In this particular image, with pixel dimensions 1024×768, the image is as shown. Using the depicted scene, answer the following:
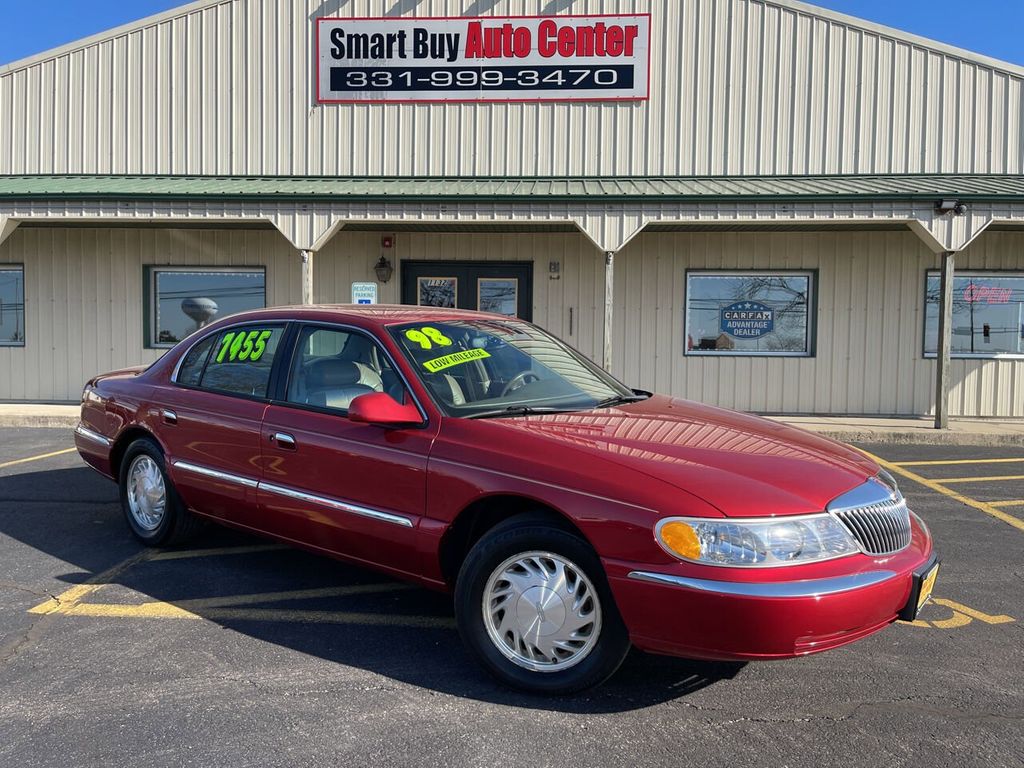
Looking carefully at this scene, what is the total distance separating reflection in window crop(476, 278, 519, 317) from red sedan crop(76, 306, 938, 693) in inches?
294

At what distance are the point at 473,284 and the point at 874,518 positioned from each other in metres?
9.56

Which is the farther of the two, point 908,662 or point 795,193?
point 795,193

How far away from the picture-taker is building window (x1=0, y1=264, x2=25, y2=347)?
12656 millimetres

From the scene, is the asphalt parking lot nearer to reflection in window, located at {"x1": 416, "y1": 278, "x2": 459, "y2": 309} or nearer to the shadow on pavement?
the shadow on pavement

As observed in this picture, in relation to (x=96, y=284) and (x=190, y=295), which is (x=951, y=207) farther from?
(x=96, y=284)

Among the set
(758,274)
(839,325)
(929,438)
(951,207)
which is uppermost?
(951,207)

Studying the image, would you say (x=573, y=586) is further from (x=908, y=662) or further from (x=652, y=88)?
(x=652, y=88)

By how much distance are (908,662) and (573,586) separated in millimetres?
1580

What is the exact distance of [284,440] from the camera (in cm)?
400

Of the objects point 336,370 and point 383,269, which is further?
point 383,269

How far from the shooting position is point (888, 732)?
289 centimetres

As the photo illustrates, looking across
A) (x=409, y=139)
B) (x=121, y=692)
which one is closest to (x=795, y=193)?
(x=409, y=139)

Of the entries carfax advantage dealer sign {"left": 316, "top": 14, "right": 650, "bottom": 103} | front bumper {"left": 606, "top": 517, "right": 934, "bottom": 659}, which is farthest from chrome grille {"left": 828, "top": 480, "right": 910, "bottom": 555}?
carfax advantage dealer sign {"left": 316, "top": 14, "right": 650, "bottom": 103}

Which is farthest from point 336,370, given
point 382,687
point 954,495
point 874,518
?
point 954,495
